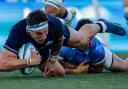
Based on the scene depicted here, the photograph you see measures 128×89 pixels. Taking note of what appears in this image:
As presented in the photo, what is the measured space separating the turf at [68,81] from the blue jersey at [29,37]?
0.29 meters

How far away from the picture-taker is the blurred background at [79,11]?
9.96 meters

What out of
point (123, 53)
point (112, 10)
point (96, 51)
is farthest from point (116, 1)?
point (96, 51)

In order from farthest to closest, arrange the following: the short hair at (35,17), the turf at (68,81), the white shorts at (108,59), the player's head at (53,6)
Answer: the player's head at (53,6) → the white shorts at (108,59) → the short hair at (35,17) → the turf at (68,81)

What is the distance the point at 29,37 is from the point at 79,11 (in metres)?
3.95

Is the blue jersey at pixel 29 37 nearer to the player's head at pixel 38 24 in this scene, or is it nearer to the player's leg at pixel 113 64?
the player's head at pixel 38 24

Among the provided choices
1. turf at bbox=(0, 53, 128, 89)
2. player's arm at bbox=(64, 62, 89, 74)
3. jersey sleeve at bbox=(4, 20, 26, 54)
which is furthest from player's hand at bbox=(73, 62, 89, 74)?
jersey sleeve at bbox=(4, 20, 26, 54)

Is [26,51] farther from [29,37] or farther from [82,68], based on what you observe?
[82,68]

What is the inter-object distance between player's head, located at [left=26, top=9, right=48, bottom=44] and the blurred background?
398 cm

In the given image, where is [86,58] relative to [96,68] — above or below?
above

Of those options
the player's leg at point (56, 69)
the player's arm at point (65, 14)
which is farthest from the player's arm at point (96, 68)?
Result: the player's arm at point (65, 14)

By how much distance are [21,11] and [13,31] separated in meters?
3.94

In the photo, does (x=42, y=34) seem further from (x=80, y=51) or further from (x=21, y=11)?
(x=21, y=11)

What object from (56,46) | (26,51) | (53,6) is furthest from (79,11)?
(26,51)

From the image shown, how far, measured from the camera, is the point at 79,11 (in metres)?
9.97
